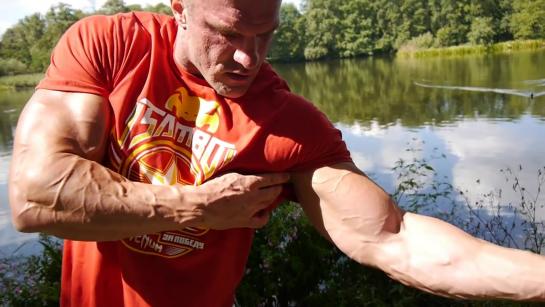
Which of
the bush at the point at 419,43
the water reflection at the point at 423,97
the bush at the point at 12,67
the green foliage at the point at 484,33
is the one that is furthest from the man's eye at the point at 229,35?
the bush at the point at 419,43

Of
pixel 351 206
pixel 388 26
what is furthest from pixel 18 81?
pixel 351 206

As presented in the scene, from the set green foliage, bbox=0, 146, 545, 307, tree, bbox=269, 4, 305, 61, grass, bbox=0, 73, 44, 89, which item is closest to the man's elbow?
green foliage, bbox=0, 146, 545, 307

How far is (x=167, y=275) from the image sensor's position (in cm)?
154

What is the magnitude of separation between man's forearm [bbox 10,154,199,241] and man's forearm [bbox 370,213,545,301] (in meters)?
0.72

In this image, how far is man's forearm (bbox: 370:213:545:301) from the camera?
4.31 ft

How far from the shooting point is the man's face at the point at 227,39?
1.37 meters

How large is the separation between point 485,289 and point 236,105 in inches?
35.3

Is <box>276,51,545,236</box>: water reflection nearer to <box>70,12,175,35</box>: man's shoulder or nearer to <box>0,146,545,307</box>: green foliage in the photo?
<box>0,146,545,307</box>: green foliage

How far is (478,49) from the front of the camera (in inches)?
1614

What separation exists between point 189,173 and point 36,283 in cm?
252

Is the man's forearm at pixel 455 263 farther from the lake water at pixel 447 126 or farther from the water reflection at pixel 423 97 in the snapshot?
the water reflection at pixel 423 97

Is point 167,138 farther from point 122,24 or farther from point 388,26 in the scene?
point 388,26

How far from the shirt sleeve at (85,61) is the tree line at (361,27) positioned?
3610 centimetres

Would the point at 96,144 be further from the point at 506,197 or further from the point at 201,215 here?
the point at 506,197
